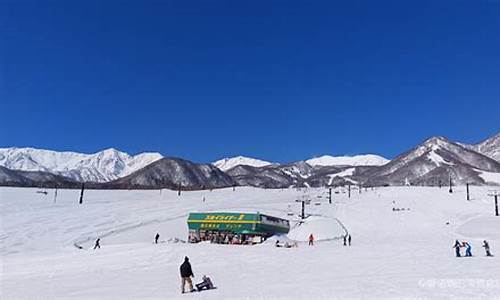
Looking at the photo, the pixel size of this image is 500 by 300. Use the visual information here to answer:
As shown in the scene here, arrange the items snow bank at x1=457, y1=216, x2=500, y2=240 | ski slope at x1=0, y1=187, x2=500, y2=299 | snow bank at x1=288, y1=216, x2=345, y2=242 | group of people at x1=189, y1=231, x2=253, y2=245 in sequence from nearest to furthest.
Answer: ski slope at x1=0, y1=187, x2=500, y2=299 < group of people at x1=189, y1=231, x2=253, y2=245 < snow bank at x1=457, y1=216, x2=500, y2=240 < snow bank at x1=288, y1=216, x2=345, y2=242

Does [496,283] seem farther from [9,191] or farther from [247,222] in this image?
[9,191]

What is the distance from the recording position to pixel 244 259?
116 feet

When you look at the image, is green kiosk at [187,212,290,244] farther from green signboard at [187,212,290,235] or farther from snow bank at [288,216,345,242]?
snow bank at [288,216,345,242]

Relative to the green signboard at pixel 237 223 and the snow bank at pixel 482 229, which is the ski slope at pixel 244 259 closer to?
the snow bank at pixel 482 229

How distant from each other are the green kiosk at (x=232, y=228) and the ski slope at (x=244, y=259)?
186 inches

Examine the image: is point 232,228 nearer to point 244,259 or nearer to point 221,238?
point 221,238

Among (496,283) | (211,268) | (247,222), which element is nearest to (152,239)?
(247,222)

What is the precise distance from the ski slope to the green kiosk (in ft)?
15.5

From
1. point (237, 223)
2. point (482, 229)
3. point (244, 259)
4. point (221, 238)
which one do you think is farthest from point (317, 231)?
point (244, 259)

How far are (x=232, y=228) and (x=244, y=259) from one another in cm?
2179

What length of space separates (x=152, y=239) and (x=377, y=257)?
121 feet

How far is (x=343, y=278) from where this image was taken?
24.3 m

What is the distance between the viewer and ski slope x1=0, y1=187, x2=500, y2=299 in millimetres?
21359

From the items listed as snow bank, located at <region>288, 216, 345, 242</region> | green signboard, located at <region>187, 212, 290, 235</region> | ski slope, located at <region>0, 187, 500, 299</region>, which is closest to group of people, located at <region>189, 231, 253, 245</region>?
green signboard, located at <region>187, 212, 290, 235</region>
